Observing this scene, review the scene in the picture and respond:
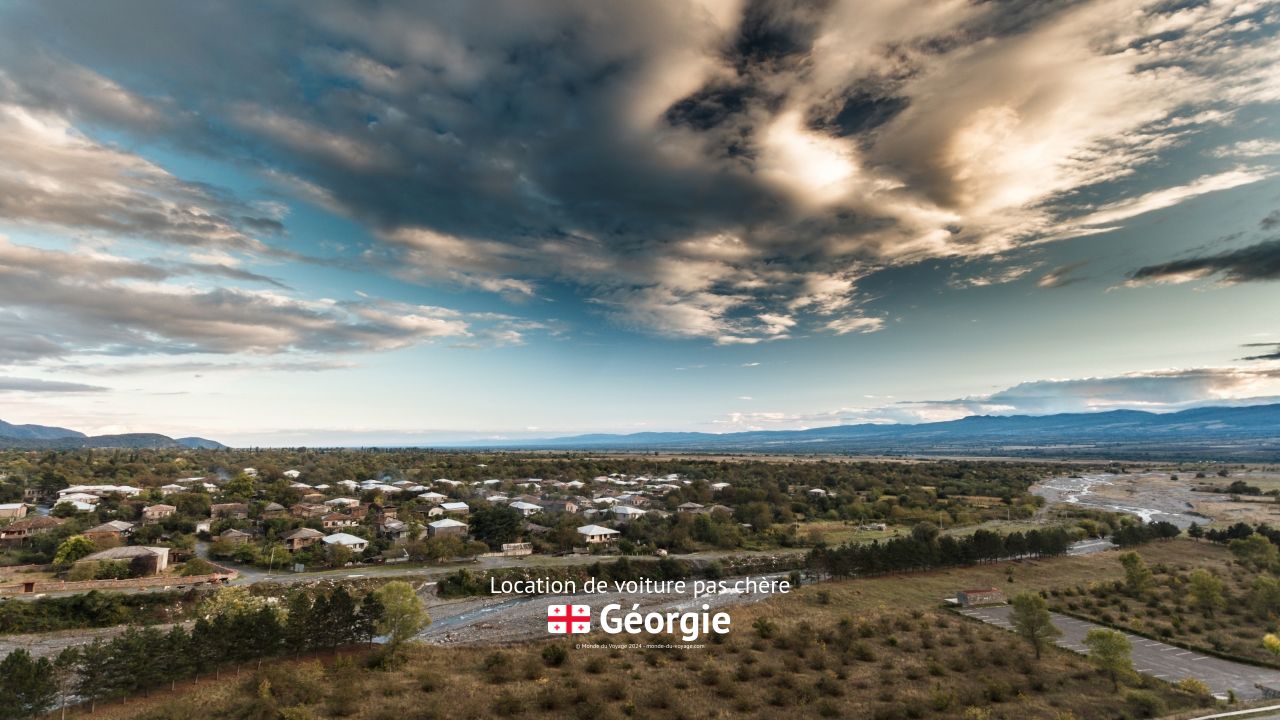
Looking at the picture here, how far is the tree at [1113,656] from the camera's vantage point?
29.8m

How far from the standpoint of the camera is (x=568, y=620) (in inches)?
1704

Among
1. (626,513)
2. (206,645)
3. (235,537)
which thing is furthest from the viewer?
(626,513)

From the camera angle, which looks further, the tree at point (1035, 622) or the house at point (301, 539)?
the house at point (301, 539)

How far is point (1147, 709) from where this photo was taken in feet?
87.9

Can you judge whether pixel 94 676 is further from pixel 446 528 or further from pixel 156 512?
pixel 156 512

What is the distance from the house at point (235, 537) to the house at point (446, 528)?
18.8m

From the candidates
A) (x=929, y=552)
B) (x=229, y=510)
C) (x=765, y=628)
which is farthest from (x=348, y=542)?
(x=929, y=552)

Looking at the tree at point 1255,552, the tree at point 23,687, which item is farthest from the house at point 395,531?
Result: the tree at point 1255,552

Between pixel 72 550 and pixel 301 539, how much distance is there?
18046 millimetres

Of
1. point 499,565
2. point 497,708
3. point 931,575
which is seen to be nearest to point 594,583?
point 499,565

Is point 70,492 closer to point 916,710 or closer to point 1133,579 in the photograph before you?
point 916,710

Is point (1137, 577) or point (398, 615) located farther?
point (1137, 577)

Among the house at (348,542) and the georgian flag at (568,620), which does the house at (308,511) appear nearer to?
the house at (348,542)

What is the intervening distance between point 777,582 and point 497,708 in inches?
1401
